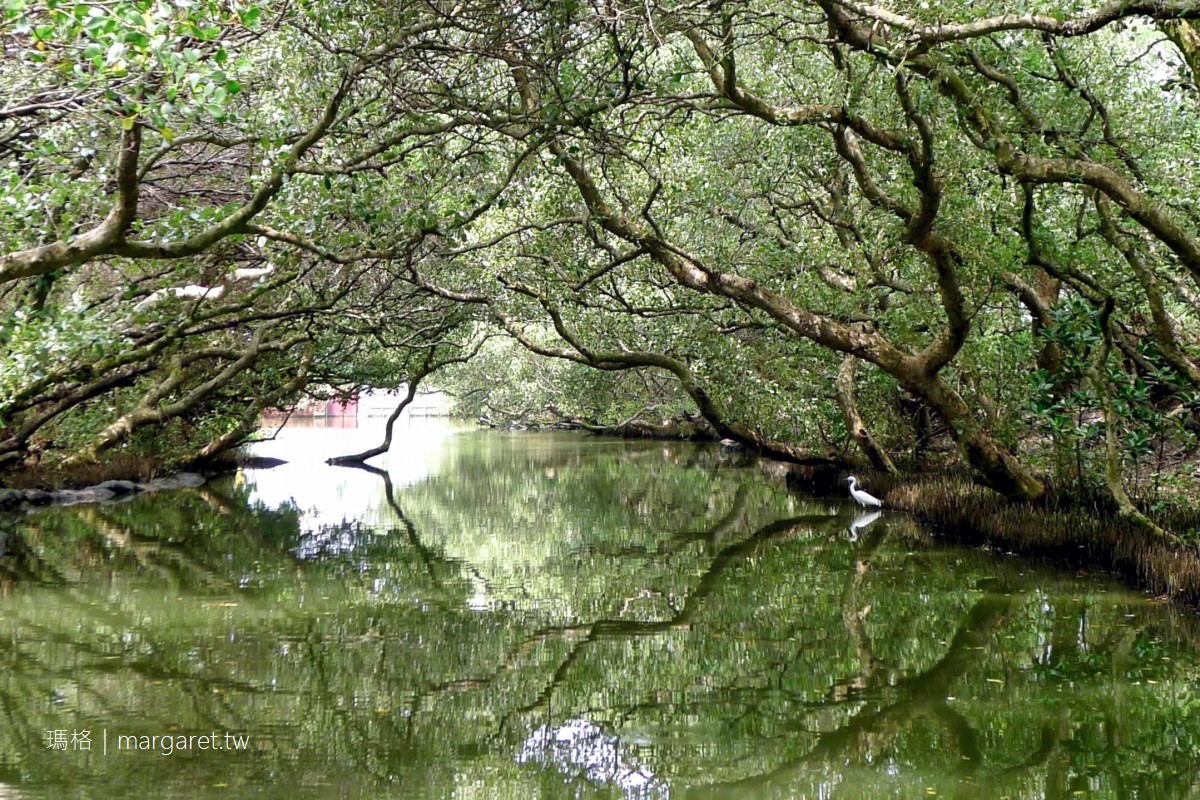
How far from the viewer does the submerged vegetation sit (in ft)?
22.4

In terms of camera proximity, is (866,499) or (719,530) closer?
(719,530)

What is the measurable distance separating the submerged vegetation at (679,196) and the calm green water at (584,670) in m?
1.94

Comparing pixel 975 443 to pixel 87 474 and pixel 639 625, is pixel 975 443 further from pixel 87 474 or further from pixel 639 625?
pixel 87 474

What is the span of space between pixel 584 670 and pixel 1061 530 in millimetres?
5870

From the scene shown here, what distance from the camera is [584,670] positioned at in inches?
238

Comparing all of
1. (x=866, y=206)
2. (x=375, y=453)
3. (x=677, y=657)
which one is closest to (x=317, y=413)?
(x=375, y=453)

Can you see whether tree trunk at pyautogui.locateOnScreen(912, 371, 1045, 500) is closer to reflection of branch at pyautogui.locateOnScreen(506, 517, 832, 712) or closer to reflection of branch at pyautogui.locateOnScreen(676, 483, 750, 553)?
reflection of branch at pyautogui.locateOnScreen(506, 517, 832, 712)

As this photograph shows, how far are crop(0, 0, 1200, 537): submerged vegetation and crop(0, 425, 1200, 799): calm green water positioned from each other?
76.2 inches

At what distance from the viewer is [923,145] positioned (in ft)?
26.8

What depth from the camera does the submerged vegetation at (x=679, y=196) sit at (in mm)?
6828

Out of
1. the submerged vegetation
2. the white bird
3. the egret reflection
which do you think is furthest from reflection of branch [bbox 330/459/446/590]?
the white bird

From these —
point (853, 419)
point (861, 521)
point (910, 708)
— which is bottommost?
point (861, 521)

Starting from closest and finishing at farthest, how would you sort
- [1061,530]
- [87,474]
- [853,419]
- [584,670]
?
[584,670], [1061,530], [853,419], [87,474]

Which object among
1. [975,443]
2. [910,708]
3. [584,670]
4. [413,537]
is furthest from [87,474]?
[910,708]
